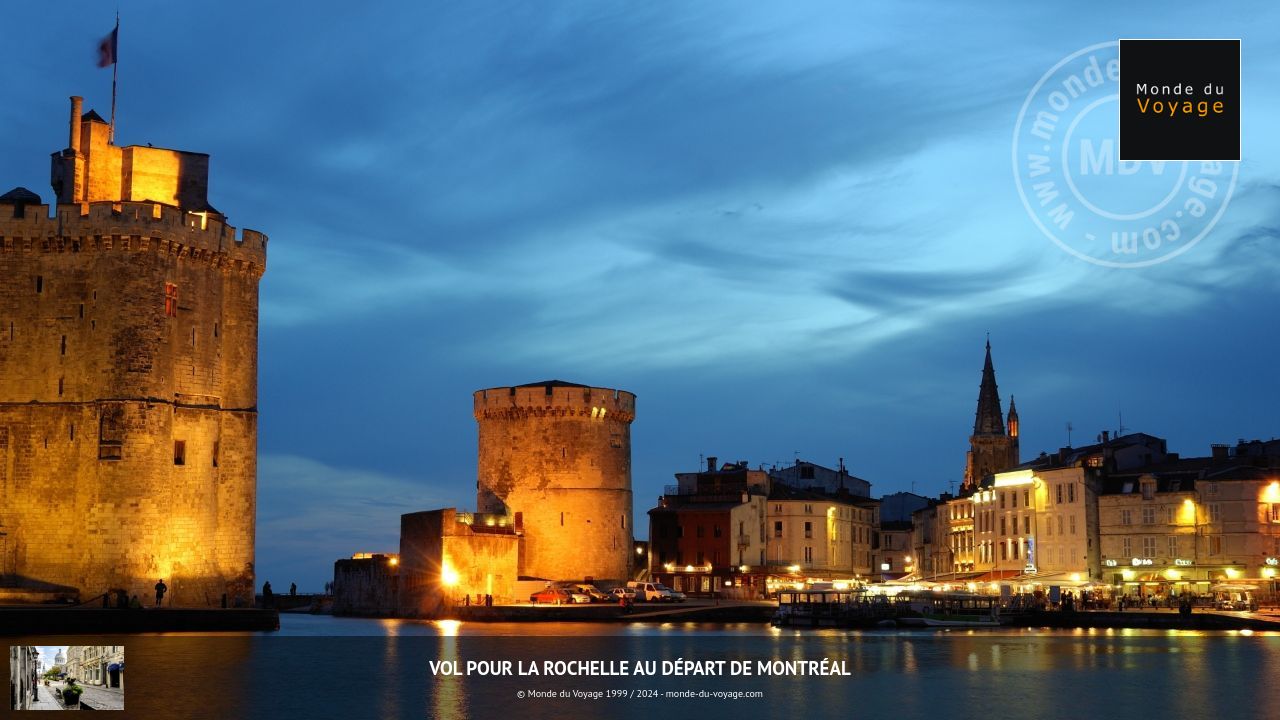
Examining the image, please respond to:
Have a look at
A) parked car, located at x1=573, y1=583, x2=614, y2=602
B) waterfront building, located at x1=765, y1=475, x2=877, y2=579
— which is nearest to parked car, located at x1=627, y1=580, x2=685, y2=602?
parked car, located at x1=573, y1=583, x2=614, y2=602

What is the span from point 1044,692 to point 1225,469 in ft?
146

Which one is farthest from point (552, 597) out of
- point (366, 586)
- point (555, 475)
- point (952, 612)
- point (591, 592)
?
point (952, 612)

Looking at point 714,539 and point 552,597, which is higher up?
point 714,539

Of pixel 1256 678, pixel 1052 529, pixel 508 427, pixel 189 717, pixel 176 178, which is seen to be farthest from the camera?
pixel 1052 529

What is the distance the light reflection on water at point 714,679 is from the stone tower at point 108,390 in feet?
9.86

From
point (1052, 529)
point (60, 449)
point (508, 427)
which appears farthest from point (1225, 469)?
point (60, 449)

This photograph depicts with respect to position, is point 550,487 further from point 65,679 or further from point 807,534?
point 65,679

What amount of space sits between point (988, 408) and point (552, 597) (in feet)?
207

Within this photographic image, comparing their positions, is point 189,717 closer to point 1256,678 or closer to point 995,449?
point 1256,678

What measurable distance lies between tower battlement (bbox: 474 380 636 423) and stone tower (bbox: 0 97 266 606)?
22104 millimetres

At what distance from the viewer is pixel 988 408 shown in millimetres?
118312

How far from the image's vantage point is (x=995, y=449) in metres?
116

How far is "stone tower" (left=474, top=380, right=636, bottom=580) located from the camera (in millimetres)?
67938

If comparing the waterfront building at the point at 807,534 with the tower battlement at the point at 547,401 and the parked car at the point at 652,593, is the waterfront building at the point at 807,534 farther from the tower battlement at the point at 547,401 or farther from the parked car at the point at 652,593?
the tower battlement at the point at 547,401
